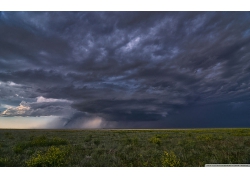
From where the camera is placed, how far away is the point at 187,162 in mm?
7863

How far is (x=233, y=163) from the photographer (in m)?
7.74

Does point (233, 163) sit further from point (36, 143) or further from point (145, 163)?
point (36, 143)

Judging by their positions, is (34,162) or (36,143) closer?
(34,162)

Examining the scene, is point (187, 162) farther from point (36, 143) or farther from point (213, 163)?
point (36, 143)

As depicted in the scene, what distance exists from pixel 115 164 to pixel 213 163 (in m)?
4.53

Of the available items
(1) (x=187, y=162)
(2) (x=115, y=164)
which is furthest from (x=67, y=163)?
(1) (x=187, y=162)
